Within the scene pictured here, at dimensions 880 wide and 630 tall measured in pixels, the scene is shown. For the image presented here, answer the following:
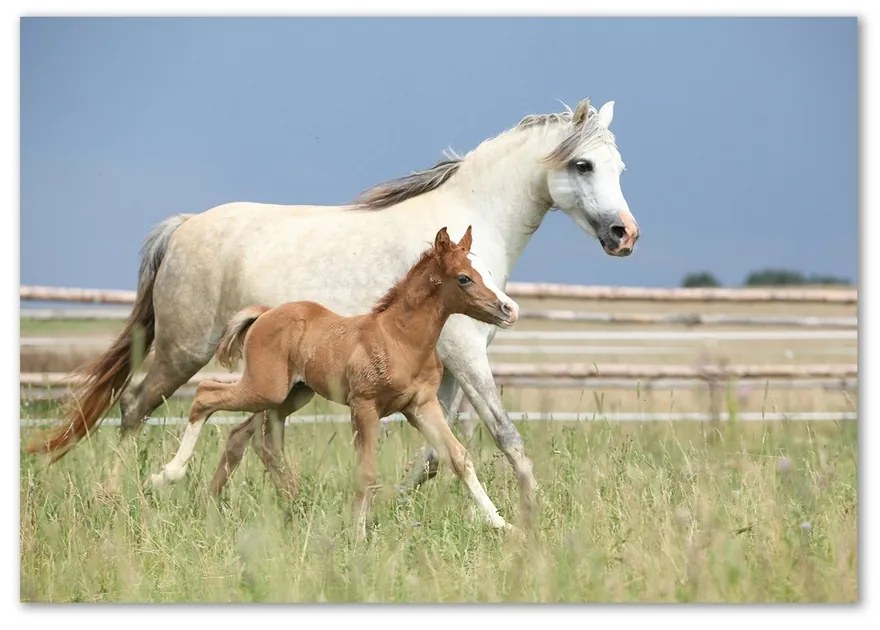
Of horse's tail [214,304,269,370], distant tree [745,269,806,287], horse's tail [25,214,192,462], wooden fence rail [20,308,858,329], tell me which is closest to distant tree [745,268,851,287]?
distant tree [745,269,806,287]

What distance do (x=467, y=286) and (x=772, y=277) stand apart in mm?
3484

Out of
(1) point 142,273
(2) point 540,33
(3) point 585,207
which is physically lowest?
(1) point 142,273

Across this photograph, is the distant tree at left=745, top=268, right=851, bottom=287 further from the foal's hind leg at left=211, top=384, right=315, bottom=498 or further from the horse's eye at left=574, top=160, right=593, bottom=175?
the foal's hind leg at left=211, top=384, right=315, bottom=498

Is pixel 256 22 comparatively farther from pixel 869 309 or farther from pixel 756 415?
pixel 756 415

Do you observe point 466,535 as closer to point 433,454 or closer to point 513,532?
point 513,532

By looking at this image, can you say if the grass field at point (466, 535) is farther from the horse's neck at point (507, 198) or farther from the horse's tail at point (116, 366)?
the horse's neck at point (507, 198)

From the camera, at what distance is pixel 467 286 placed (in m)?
3.74

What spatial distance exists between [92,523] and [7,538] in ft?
0.93

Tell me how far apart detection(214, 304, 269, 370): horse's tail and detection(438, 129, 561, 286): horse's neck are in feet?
3.10

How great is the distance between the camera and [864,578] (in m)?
3.72

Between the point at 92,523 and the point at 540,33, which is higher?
the point at 540,33

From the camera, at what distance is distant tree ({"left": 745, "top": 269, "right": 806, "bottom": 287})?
19.1 feet

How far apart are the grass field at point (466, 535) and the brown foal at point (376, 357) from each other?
173 millimetres

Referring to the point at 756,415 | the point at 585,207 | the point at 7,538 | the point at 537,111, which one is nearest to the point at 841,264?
the point at 585,207
